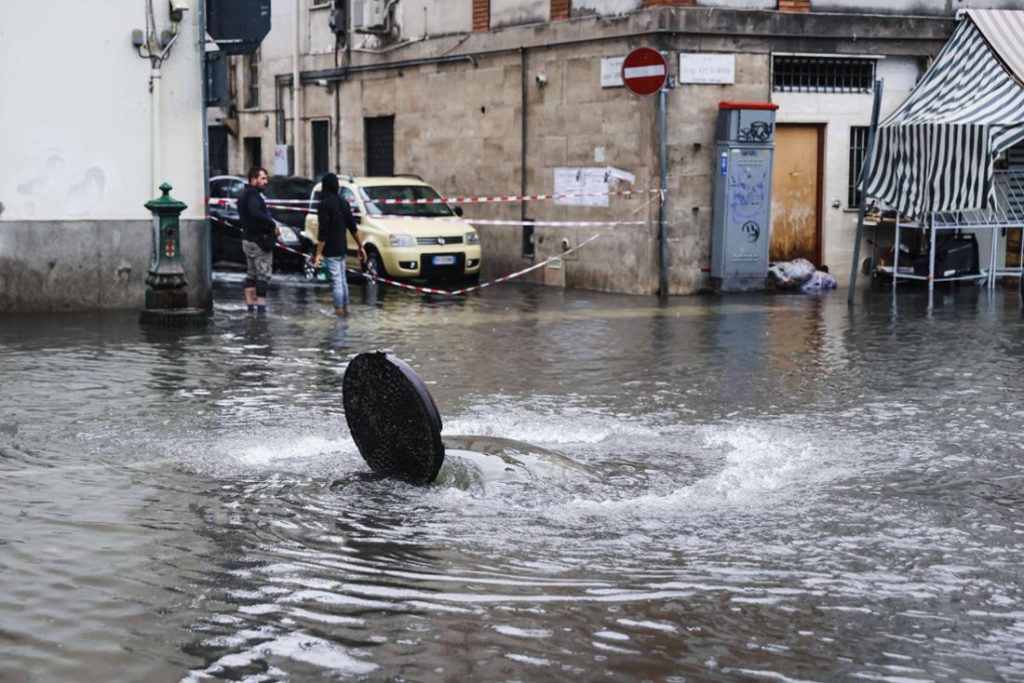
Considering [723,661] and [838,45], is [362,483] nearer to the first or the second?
[723,661]

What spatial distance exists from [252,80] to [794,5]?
49.9 feet

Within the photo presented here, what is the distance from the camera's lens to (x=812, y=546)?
6379 millimetres

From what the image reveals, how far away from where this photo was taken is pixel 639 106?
67.7 ft

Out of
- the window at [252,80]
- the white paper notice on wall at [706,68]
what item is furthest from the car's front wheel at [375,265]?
the window at [252,80]

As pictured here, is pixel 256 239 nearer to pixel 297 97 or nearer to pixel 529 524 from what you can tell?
pixel 529 524

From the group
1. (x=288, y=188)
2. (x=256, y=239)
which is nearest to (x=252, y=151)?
(x=288, y=188)

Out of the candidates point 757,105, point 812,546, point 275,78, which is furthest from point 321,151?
point 812,546

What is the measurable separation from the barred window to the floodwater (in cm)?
891

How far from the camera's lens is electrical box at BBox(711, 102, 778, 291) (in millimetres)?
20359

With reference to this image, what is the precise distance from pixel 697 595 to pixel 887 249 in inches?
684

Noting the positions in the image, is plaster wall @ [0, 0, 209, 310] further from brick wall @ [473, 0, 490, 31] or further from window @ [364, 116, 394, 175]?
window @ [364, 116, 394, 175]

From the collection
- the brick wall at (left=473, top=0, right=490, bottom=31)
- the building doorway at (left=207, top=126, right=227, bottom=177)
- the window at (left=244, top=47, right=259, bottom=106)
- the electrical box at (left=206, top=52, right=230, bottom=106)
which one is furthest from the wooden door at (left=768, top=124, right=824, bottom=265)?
the building doorway at (left=207, top=126, right=227, bottom=177)

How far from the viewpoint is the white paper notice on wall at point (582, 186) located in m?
21.5

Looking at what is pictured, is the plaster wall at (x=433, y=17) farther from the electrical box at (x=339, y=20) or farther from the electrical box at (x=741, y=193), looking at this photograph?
the electrical box at (x=741, y=193)
